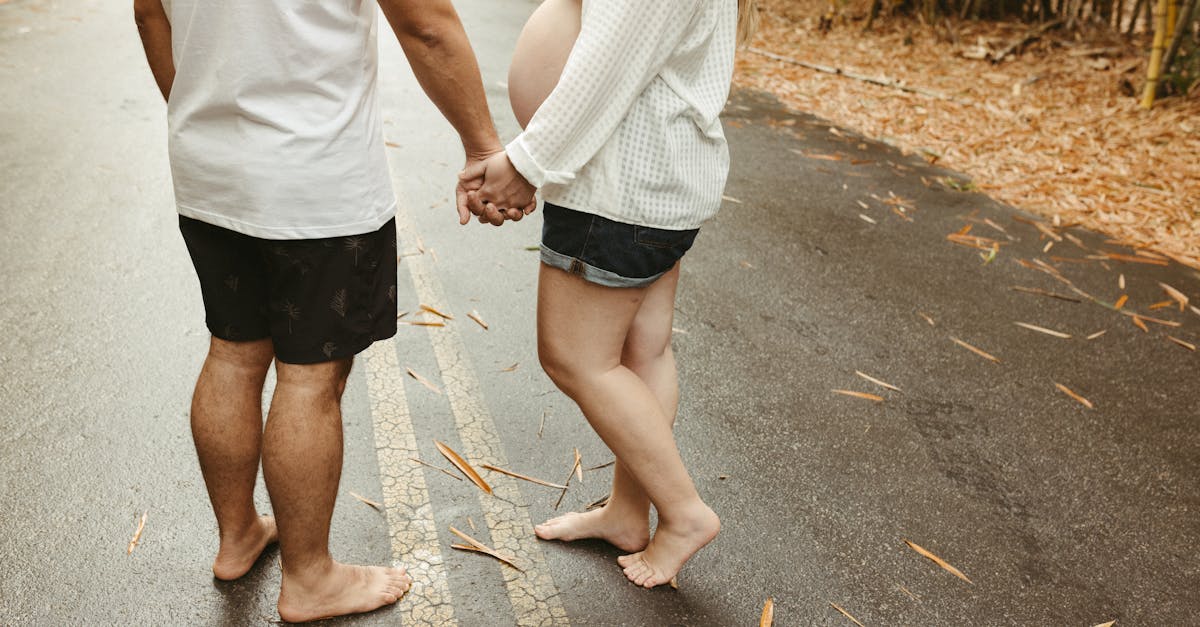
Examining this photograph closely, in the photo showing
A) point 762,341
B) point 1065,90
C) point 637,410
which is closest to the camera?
point 637,410

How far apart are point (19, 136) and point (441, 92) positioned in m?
5.34

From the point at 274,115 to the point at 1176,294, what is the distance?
5285 mm

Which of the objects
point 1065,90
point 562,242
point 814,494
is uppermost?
point 562,242

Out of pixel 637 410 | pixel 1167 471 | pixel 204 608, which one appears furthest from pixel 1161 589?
pixel 204 608

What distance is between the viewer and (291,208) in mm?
1949

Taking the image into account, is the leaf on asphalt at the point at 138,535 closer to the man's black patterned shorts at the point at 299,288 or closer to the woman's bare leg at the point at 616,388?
the man's black patterned shorts at the point at 299,288

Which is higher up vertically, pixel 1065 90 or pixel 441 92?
pixel 441 92

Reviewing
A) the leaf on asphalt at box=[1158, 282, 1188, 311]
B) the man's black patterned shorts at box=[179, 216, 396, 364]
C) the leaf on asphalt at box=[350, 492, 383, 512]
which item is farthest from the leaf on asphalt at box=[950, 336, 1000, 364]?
the man's black patterned shorts at box=[179, 216, 396, 364]

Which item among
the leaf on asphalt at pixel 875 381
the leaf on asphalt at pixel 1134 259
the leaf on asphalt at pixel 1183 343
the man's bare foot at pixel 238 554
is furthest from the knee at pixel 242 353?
the leaf on asphalt at pixel 1134 259

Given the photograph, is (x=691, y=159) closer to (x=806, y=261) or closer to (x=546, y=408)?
(x=546, y=408)

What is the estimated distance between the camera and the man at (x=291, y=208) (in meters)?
1.86

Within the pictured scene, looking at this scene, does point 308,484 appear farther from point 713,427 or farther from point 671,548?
point 713,427

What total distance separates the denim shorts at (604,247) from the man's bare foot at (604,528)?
2.83ft

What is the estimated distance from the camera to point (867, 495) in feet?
10.6
